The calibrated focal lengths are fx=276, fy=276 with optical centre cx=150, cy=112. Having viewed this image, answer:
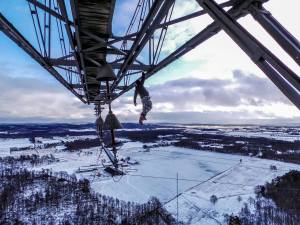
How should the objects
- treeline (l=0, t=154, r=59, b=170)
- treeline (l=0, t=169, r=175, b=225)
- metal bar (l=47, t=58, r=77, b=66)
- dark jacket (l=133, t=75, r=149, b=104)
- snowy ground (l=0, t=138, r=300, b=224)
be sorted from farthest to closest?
treeline (l=0, t=154, r=59, b=170), snowy ground (l=0, t=138, r=300, b=224), treeline (l=0, t=169, r=175, b=225), metal bar (l=47, t=58, r=77, b=66), dark jacket (l=133, t=75, r=149, b=104)

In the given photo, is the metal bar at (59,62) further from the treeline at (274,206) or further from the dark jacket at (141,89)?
the treeline at (274,206)

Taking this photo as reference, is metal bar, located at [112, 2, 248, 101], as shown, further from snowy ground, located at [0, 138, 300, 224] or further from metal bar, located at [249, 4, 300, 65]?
snowy ground, located at [0, 138, 300, 224]

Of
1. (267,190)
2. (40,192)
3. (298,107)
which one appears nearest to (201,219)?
(267,190)

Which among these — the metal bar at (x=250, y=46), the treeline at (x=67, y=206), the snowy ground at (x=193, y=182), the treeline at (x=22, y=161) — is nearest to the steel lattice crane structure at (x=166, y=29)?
the metal bar at (x=250, y=46)

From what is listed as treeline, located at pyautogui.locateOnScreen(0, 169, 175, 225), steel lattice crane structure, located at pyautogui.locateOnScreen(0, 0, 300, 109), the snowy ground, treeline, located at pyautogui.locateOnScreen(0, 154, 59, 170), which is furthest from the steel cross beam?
treeline, located at pyautogui.locateOnScreen(0, 154, 59, 170)

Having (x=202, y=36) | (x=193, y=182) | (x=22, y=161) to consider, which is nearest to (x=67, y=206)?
(x=193, y=182)

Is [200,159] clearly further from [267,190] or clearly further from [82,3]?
[82,3]
